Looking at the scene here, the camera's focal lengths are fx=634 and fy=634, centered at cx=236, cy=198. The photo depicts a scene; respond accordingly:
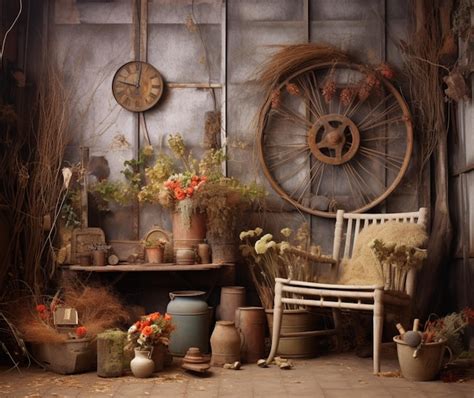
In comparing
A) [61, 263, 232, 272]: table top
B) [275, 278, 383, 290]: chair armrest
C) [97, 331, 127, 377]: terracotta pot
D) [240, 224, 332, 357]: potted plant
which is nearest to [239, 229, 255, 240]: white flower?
[240, 224, 332, 357]: potted plant

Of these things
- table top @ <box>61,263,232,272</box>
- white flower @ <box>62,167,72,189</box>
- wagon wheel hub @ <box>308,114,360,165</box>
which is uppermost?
wagon wheel hub @ <box>308,114,360,165</box>

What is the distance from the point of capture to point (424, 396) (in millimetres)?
3494

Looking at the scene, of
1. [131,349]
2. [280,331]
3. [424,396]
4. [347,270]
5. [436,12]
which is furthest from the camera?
[436,12]

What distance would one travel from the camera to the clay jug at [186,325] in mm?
4555

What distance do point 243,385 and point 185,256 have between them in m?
1.36

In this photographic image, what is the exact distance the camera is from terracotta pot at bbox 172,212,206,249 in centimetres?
497

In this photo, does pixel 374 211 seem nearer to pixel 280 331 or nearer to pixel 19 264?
pixel 280 331


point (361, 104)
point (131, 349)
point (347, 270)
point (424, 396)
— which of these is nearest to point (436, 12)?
point (361, 104)

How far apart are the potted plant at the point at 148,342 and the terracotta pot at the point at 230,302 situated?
2.28ft

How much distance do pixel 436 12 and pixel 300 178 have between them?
1759 mm

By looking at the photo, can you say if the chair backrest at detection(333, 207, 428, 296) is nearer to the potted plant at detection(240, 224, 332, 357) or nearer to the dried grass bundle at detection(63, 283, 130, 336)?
the potted plant at detection(240, 224, 332, 357)

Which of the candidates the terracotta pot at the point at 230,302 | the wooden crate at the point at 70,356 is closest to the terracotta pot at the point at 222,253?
the terracotta pot at the point at 230,302

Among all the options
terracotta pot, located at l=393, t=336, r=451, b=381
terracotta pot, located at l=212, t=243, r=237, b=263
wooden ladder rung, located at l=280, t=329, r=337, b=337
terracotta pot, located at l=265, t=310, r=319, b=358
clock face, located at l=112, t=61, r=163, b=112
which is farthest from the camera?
clock face, located at l=112, t=61, r=163, b=112

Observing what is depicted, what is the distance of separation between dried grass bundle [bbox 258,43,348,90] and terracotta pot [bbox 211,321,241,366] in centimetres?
214
